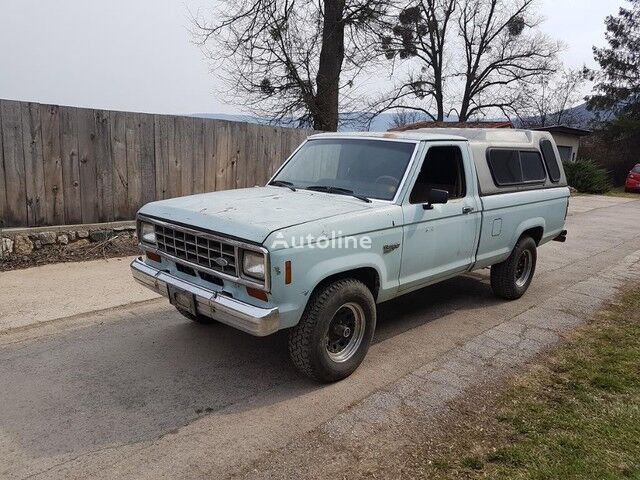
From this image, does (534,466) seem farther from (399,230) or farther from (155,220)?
(155,220)

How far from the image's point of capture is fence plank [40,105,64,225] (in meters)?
6.59

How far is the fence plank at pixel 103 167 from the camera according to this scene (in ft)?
23.3

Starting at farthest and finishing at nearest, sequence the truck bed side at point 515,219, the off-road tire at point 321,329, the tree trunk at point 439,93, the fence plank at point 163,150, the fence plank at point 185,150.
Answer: the tree trunk at point 439,93, the fence plank at point 185,150, the fence plank at point 163,150, the truck bed side at point 515,219, the off-road tire at point 321,329

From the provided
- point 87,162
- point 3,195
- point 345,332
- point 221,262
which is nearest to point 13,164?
point 3,195

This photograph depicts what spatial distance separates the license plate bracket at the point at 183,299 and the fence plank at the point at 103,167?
13.3 ft

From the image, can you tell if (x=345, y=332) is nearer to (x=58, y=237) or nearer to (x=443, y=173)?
(x=443, y=173)

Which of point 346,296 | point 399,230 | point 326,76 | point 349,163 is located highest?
point 326,76

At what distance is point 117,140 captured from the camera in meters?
7.28

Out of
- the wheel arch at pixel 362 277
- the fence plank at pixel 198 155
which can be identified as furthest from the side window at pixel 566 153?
the wheel arch at pixel 362 277

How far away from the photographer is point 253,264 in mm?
3354

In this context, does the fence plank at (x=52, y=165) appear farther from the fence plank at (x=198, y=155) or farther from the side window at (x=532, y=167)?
the side window at (x=532, y=167)

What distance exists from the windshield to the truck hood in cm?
26

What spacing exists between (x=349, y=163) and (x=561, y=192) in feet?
11.3

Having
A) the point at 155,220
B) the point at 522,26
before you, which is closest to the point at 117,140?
the point at 155,220
